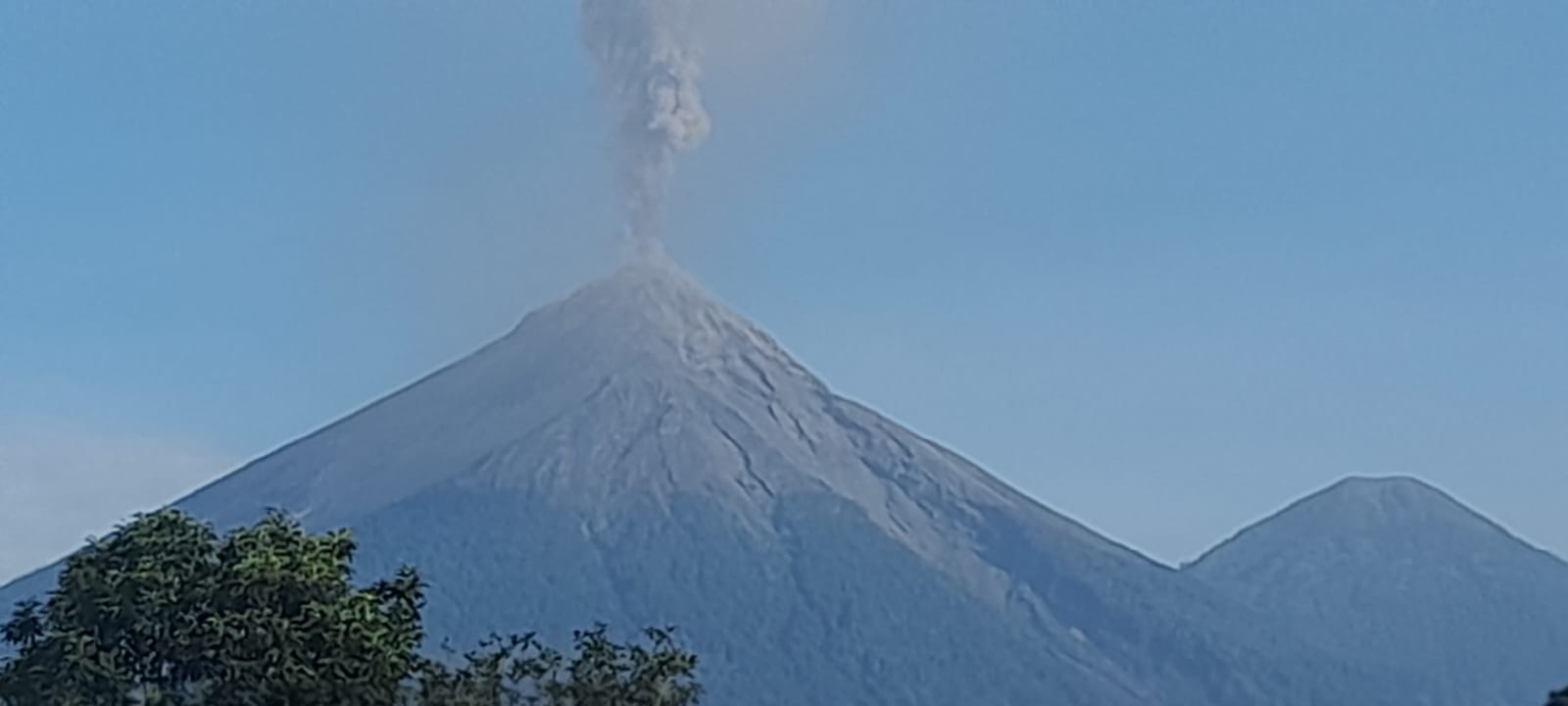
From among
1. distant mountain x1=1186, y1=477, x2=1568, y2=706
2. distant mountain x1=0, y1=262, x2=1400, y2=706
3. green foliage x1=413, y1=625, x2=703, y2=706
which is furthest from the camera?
distant mountain x1=1186, y1=477, x2=1568, y2=706

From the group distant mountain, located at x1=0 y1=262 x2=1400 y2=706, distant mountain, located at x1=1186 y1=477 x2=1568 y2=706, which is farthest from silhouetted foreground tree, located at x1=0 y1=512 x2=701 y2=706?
distant mountain, located at x1=1186 y1=477 x2=1568 y2=706

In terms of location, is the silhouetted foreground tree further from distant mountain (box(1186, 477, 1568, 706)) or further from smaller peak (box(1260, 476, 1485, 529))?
smaller peak (box(1260, 476, 1485, 529))

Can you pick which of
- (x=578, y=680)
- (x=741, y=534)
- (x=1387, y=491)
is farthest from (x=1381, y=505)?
(x=578, y=680)

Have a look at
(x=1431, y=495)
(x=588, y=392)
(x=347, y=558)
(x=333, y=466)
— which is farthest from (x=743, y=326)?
(x=347, y=558)

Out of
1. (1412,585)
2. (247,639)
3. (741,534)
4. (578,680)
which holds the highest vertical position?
(1412,585)

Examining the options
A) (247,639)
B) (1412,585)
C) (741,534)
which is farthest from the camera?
(1412,585)

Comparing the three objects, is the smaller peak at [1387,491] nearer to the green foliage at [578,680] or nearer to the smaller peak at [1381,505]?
the smaller peak at [1381,505]

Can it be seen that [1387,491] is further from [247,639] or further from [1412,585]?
[247,639]
